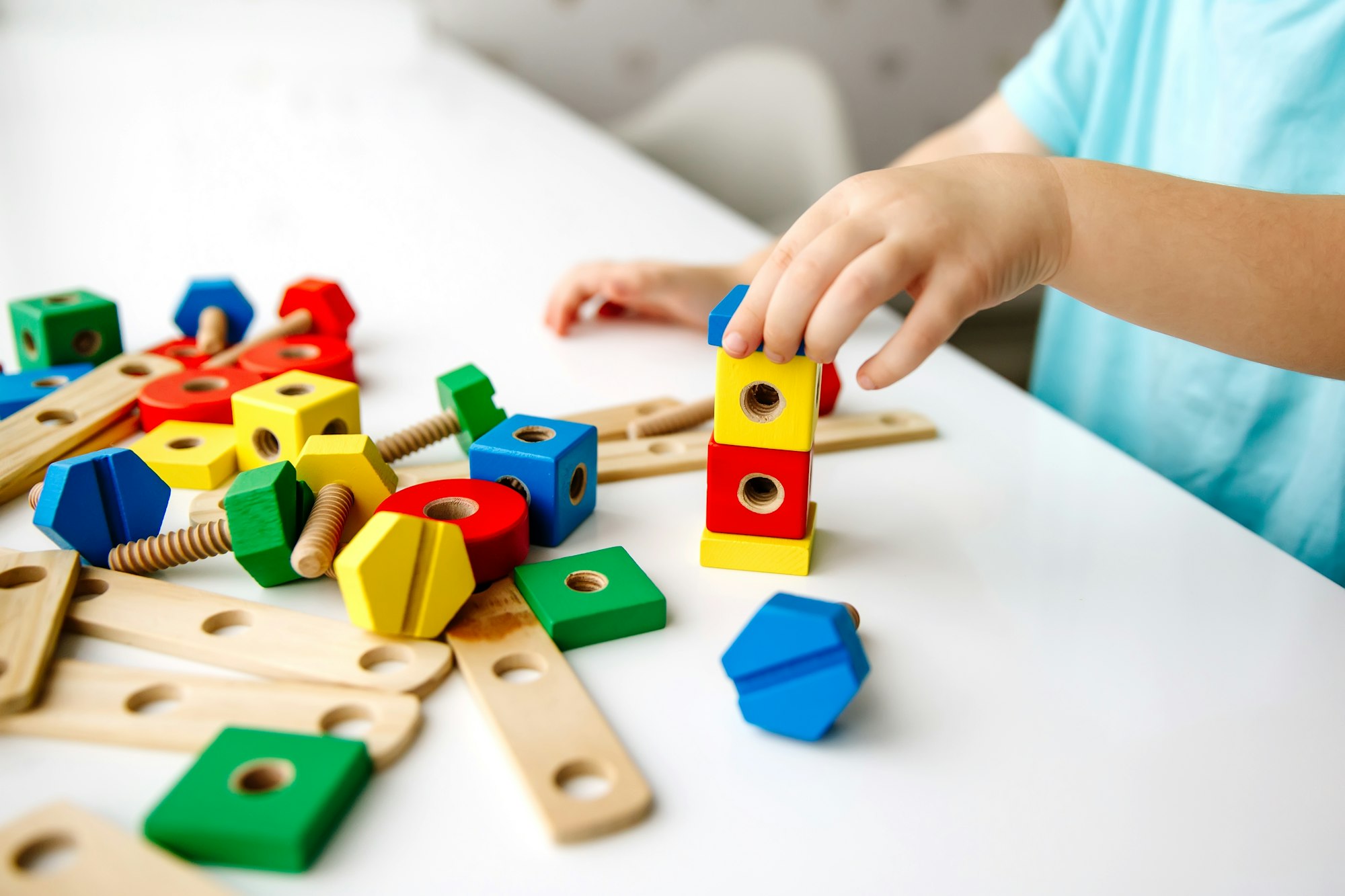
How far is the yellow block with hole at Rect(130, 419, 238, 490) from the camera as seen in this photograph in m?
0.60

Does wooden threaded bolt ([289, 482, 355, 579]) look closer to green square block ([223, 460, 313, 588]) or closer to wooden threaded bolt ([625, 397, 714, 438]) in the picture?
green square block ([223, 460, 313, 588])

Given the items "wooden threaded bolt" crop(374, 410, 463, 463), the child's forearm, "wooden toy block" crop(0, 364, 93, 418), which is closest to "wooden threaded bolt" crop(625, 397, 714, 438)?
"wooden threaded bolt" crop(374, 410, 463, 463)

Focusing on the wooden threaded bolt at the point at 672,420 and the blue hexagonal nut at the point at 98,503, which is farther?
the wooden threaded bolt at the point at 672,420

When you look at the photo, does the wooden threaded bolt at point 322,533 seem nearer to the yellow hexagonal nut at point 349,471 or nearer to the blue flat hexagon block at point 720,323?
the yellow hexagonal nut at point 349,471

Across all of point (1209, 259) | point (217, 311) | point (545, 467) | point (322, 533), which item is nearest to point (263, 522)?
point (322, 533)

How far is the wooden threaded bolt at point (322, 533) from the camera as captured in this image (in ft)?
1.55

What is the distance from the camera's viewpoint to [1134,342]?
1018mm

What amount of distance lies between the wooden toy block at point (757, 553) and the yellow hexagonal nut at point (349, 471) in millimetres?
173

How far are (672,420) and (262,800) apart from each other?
39cm

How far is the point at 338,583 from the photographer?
0.50 meters

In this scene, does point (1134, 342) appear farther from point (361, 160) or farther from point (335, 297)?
point (361, 160)

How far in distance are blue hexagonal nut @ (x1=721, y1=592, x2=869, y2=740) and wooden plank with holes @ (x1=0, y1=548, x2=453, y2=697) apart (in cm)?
13

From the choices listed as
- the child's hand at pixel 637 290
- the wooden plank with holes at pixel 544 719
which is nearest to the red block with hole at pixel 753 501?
the wooden plank with holes at pixel 544 719

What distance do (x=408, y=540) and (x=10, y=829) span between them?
170 mm
